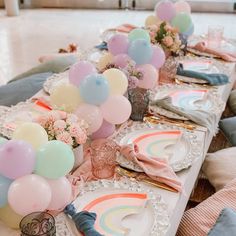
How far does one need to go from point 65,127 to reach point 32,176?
22 cm

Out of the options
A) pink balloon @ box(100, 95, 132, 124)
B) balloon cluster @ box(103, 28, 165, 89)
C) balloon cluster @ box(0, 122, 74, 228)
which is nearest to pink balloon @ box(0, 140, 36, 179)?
balloon cluster @ box(0, 122, 74, 228)

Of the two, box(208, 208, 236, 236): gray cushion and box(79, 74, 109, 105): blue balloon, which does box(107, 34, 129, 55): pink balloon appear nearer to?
box(79, 74, 109, 105): blue balloon

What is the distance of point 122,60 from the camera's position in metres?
1.88

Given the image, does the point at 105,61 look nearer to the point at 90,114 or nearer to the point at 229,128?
the point at 90,114

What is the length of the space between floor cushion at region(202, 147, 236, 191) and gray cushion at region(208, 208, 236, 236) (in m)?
0.38

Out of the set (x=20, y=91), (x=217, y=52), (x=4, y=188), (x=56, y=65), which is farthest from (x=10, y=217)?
(x=217, y=52)

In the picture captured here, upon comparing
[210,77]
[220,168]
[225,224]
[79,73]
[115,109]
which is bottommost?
[220,168]

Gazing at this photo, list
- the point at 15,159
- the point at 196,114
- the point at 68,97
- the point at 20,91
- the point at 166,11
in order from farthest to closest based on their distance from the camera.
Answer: the point at 166,11
the point at 20,91
the point at 196,114
the point at 68,97
the point at 15,159

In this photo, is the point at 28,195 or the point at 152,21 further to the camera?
the point at 152,21

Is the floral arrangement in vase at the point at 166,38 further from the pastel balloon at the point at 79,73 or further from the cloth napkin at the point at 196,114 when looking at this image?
the pastel balloon at the point at 79,73

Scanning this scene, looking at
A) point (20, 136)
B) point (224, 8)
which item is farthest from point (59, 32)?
point (20, 136)

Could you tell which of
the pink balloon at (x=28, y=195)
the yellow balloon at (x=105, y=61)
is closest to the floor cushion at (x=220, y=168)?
the yellow balloon at (x=105, y=61)

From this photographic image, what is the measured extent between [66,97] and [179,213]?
1.80 ft

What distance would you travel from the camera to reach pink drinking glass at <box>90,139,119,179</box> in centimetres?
143
